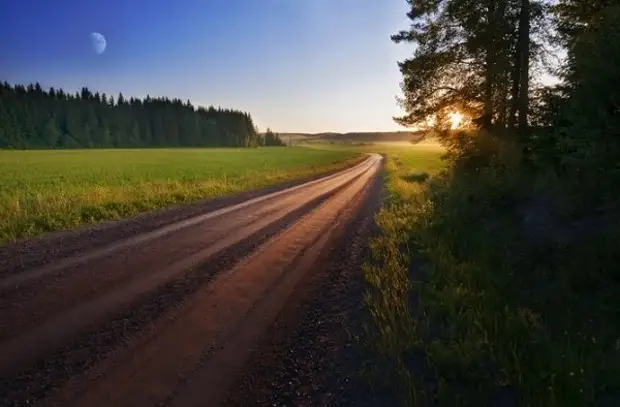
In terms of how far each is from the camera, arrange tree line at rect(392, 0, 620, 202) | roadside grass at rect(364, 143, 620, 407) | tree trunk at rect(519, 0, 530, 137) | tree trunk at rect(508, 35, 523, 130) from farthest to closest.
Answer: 1. tree trunk at rect(508, 35, 523, 130)
2. tree trunk at rect(519, 0, 530, 137)
3. tree line at rect(392, 0, 620, 202)
4. roadside grass at rect(364, 143, 620, 407)

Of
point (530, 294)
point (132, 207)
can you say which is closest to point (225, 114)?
point (132, 207)

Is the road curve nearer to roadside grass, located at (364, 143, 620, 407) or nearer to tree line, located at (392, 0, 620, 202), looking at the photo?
roadside grass, located at (364, 143, 620, 407)

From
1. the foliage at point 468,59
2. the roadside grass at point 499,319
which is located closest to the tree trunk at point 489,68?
the foliage at point 468,59

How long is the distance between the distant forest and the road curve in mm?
110699

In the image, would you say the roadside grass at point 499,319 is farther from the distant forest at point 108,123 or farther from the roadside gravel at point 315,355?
the distant forest at point 108,123

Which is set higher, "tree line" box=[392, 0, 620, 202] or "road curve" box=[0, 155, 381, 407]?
"tree line" box=[392, 0, 620, 202]

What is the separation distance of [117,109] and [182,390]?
5265 inches

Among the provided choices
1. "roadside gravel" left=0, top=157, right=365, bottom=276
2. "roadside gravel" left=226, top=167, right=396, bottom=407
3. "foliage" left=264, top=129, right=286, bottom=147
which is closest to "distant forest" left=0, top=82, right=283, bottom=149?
"foliage" left=264, top=129, right=286, bottom=147

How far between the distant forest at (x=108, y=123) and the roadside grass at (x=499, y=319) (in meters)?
115

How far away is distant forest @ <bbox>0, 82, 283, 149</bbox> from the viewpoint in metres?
95.2

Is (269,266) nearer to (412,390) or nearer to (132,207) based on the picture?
(412,390)

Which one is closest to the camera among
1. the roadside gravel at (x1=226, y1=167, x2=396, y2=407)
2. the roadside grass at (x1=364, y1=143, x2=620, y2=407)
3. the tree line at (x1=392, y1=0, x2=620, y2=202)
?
the roadside grass at (x1=364, y1=143, x2=620, y2=407)

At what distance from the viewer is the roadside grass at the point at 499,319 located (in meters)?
3.09

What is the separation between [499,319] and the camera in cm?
416
